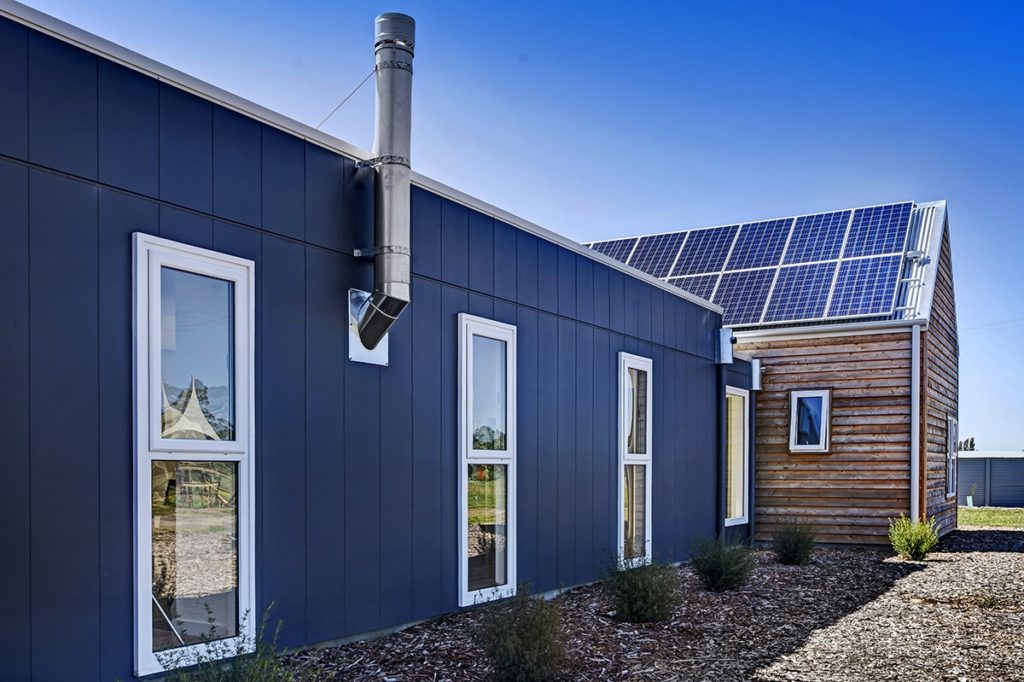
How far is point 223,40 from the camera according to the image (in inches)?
304

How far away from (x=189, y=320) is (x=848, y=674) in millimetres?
4364

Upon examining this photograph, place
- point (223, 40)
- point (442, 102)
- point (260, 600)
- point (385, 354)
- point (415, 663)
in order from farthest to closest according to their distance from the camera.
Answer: point (442, 102)
point (223, 40)
point (385, 354)
point (415, 663)
point (260, 600)

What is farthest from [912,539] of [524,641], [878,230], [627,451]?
[524,641]

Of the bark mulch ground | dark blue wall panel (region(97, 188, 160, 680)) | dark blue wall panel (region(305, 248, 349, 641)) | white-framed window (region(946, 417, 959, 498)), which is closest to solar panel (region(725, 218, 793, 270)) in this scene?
white-framed window (region(946, 417, 959, 498))

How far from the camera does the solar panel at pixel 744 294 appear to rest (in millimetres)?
14211

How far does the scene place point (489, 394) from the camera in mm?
7195

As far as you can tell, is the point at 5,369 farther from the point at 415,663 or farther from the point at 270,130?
the point at 415,663

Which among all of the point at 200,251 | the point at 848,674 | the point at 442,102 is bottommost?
the point at 848,674

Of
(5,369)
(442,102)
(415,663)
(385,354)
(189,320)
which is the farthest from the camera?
(442,102)

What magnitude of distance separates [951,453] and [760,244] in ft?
15.8

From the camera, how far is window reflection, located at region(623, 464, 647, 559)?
9.24 metres

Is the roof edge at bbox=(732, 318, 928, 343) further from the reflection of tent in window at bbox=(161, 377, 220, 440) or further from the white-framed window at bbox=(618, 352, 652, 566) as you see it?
the reflection of tent in window at bbox=(161, 377, 220, 440)

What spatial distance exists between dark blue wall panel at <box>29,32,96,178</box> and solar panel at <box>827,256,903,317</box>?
1135 centimetres

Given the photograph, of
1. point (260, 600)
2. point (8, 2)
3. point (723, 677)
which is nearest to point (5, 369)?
point (8, 2)
